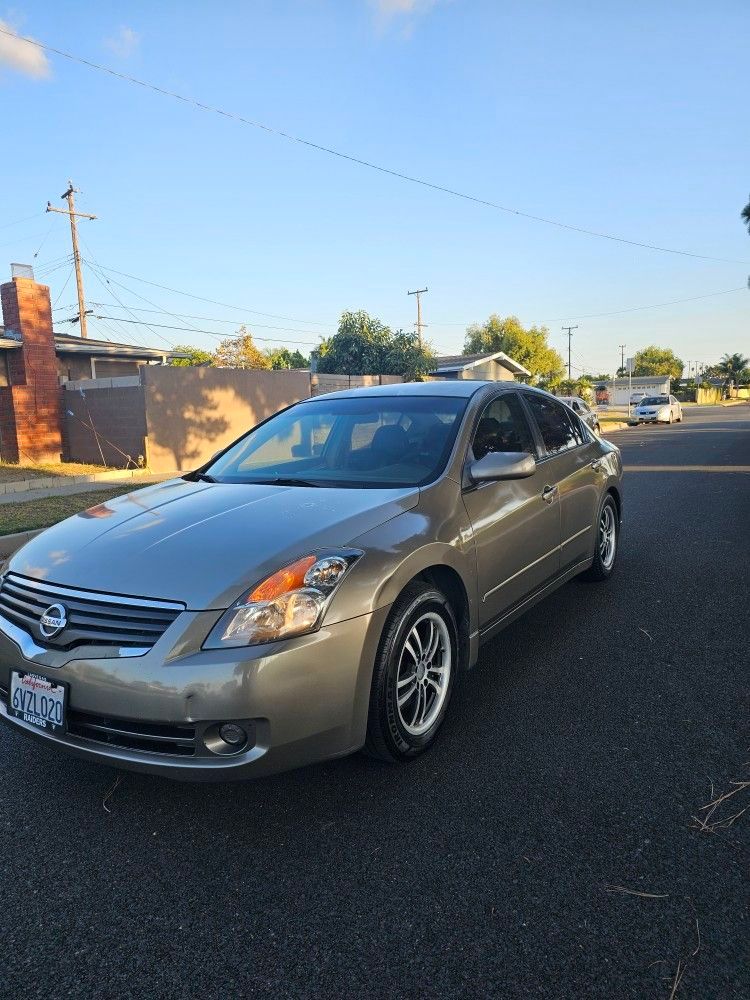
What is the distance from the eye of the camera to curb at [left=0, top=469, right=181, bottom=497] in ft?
40.2

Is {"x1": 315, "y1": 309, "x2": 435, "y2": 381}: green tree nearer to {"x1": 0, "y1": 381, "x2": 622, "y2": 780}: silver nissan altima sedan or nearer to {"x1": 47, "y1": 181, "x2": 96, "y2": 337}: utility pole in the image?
{"x1": 47, "y1": 181, "x2": 96, "y2": 337}: utility pole

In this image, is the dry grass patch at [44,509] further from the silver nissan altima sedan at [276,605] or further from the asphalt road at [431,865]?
the asphalt road at [431,865]

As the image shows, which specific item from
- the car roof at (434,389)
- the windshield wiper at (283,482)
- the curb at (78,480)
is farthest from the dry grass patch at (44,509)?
the windshield wiper at (283,482)

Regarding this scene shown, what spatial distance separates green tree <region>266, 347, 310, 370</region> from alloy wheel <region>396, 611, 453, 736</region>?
47.9 meters

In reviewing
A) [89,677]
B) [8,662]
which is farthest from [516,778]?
[8,662]

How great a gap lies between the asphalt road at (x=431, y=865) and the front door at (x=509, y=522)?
554 mm

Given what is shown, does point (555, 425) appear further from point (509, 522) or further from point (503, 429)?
point (509, 522)

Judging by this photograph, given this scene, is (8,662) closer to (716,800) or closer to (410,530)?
(410,530)

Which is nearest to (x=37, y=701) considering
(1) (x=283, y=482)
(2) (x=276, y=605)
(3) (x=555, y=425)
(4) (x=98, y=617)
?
(4) (x=98, y=617)

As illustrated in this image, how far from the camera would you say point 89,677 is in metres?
2.49

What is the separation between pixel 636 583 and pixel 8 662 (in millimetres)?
4519

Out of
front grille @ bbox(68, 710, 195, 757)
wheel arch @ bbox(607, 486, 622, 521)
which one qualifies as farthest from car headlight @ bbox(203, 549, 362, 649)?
wheel arch @ bbox(607, 486, 622, 521)

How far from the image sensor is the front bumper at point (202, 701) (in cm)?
240

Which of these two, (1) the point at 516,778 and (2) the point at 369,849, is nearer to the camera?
(2) the point at 369,849
